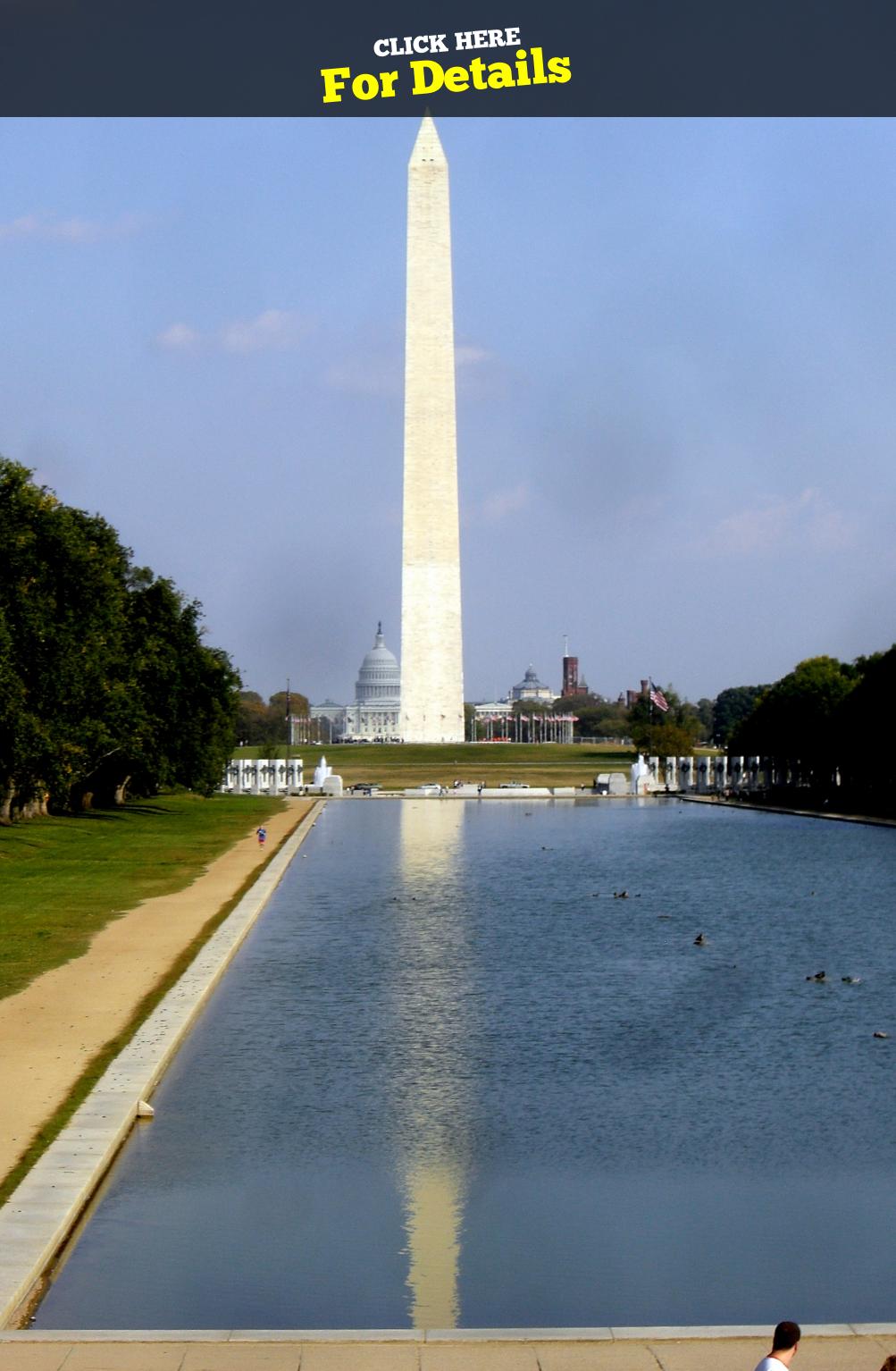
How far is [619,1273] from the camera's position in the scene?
1140 centimetres

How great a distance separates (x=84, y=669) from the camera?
49.1 meters

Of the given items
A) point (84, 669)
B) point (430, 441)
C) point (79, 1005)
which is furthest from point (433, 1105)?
point (430, 441)

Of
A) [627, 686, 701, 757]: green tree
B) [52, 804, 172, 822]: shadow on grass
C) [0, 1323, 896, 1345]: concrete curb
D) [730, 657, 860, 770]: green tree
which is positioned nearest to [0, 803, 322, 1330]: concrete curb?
[0, 1323, 896, 1345]: concrete curb

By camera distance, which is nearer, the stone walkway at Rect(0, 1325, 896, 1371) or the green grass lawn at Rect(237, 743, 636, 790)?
the stone walkway at Rect(0, 1325, 896, 1371)

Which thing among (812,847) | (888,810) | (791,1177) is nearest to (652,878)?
(812,847)

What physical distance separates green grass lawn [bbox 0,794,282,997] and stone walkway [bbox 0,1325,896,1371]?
1265 centimetres

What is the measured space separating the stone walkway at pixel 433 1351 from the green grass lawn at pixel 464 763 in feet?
322

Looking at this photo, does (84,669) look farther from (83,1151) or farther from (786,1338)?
(786,1338)

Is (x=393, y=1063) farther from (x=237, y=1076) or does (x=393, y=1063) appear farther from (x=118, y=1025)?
(x=118, y=1025)

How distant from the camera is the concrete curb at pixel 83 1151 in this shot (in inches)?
428

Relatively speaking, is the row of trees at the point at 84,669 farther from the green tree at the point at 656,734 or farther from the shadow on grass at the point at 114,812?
the green tree at the point at 656,734

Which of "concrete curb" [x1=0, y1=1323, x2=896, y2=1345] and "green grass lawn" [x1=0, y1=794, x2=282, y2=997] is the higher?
"green grass lawn" [x1=0, y1=794, x2=282, y2=997]

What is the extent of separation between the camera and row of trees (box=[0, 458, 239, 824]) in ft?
150

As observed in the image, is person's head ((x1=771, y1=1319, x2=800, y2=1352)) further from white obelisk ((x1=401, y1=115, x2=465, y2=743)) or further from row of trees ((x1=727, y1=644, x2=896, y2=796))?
white obelisk ((x1=401, y1=115, x2=465, y2=743))
